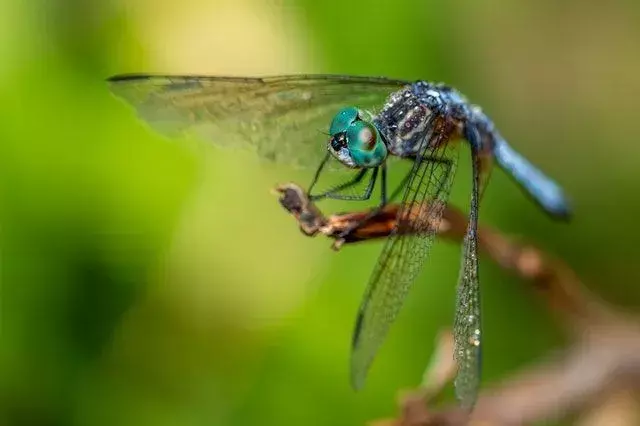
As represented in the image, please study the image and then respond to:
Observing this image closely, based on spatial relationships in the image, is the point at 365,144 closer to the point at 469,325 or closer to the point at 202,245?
the point at 469,325

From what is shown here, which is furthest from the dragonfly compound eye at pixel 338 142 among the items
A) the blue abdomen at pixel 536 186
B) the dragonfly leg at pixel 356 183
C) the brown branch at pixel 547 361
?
the blue abdomen at pixel 536 186

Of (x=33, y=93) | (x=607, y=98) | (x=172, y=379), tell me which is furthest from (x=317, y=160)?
(x=607, y=98)

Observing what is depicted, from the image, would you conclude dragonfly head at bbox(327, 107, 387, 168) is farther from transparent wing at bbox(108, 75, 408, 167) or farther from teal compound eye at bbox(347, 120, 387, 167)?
transparent wing at bbox(108, 75, 408, 167)

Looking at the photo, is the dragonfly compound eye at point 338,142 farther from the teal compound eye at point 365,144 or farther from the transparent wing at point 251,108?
the transparent wing at point 251,108

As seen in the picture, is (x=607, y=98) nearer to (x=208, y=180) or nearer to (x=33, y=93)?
(x=208, y=180)

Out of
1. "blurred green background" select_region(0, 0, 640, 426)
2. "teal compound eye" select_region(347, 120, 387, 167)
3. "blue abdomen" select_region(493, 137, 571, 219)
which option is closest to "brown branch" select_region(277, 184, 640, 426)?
"teal compound eye" select_region(347, 120, 387, 167)
